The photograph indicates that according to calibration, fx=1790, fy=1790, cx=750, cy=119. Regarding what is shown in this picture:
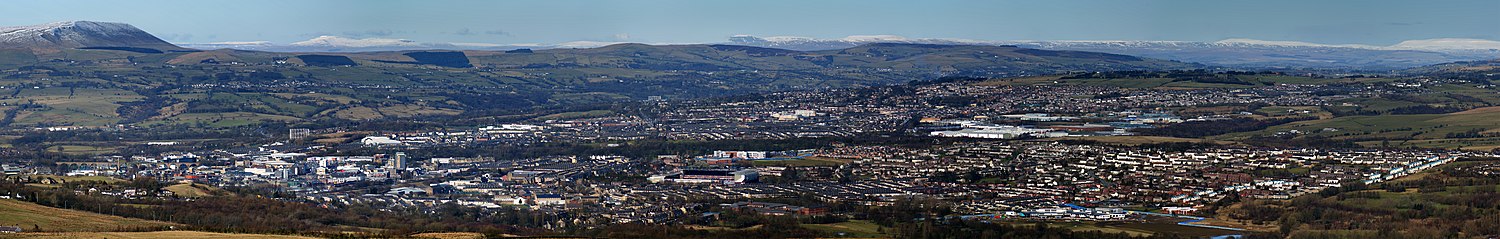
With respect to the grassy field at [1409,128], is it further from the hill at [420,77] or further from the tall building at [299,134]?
the hill at [420,77]

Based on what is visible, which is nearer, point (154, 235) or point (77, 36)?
point (154, 235)

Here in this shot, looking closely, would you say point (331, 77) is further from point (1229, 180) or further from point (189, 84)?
point (1229, 180)

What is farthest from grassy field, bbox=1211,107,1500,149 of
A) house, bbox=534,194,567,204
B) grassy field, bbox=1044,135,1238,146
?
house, bbox=534,194,567,204

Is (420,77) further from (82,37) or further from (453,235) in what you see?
(453,235)

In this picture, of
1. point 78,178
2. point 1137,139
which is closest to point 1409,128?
point 1137,139

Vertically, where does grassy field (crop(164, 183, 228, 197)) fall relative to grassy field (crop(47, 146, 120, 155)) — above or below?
above

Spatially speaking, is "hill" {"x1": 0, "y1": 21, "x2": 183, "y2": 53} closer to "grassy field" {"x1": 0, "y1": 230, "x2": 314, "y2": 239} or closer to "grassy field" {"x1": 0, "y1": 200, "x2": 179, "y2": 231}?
"grassy field" {"x1": 0, "y1": 200, "x2": 179, "y2": 231}
